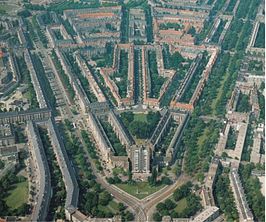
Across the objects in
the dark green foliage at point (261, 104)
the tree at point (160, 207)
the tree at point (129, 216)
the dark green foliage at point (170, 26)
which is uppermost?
the tree at point (160, 207)

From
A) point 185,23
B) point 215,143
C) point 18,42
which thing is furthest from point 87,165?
point 185,23

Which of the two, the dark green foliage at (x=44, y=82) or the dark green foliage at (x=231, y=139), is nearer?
the dark green foliage at (x=231, y=139)

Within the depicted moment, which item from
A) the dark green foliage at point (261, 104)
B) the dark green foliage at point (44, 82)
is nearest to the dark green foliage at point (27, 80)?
the dark green foliage at point (44, 82)

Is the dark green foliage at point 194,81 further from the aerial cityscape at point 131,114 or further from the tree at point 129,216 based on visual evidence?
the tree at point 129,216

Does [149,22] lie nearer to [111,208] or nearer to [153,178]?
[153,178]

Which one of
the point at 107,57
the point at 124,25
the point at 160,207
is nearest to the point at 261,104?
the point at 160,207

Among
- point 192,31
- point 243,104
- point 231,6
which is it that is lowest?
point 192,31

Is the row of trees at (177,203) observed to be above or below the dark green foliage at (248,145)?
above
